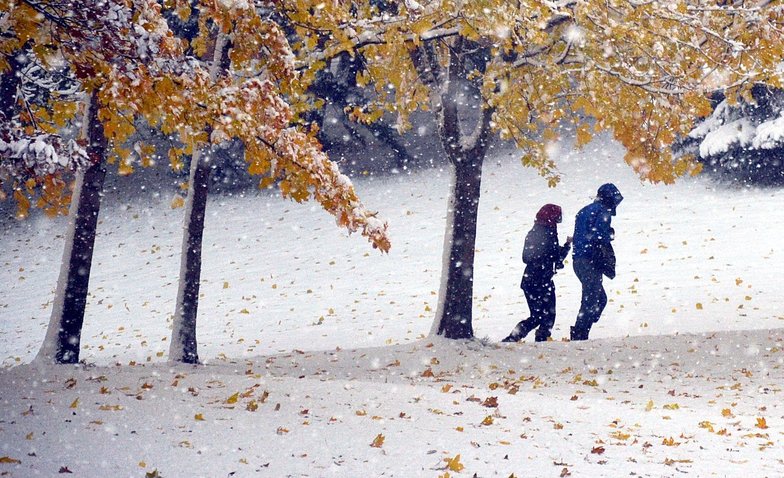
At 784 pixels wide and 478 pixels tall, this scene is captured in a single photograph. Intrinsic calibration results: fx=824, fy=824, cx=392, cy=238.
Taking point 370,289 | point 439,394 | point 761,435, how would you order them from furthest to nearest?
point 370,289 → point 439,394 → point 761,435

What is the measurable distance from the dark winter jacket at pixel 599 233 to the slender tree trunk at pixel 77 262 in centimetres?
544

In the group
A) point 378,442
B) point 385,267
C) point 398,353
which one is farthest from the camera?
point 385,267

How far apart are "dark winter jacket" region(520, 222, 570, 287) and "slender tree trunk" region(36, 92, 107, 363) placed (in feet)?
16.3

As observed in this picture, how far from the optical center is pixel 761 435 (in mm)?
5738

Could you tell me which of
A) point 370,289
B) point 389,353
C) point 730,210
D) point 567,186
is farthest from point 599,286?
point 567,186

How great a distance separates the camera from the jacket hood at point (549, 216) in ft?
33.0

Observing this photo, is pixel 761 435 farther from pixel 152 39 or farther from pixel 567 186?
pixel 567 186

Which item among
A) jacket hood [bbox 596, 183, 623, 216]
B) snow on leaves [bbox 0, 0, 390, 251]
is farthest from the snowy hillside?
snow on leaves [bbox 0, 0, 390, 251]

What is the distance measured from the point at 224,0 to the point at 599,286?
18.7 feet

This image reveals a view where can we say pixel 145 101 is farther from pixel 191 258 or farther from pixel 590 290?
pixel 590 290

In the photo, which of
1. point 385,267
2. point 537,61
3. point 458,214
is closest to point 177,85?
point 537,61

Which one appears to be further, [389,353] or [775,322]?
[775,322]

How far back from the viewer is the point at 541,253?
32.8 feet

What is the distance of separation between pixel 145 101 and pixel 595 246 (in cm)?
587
